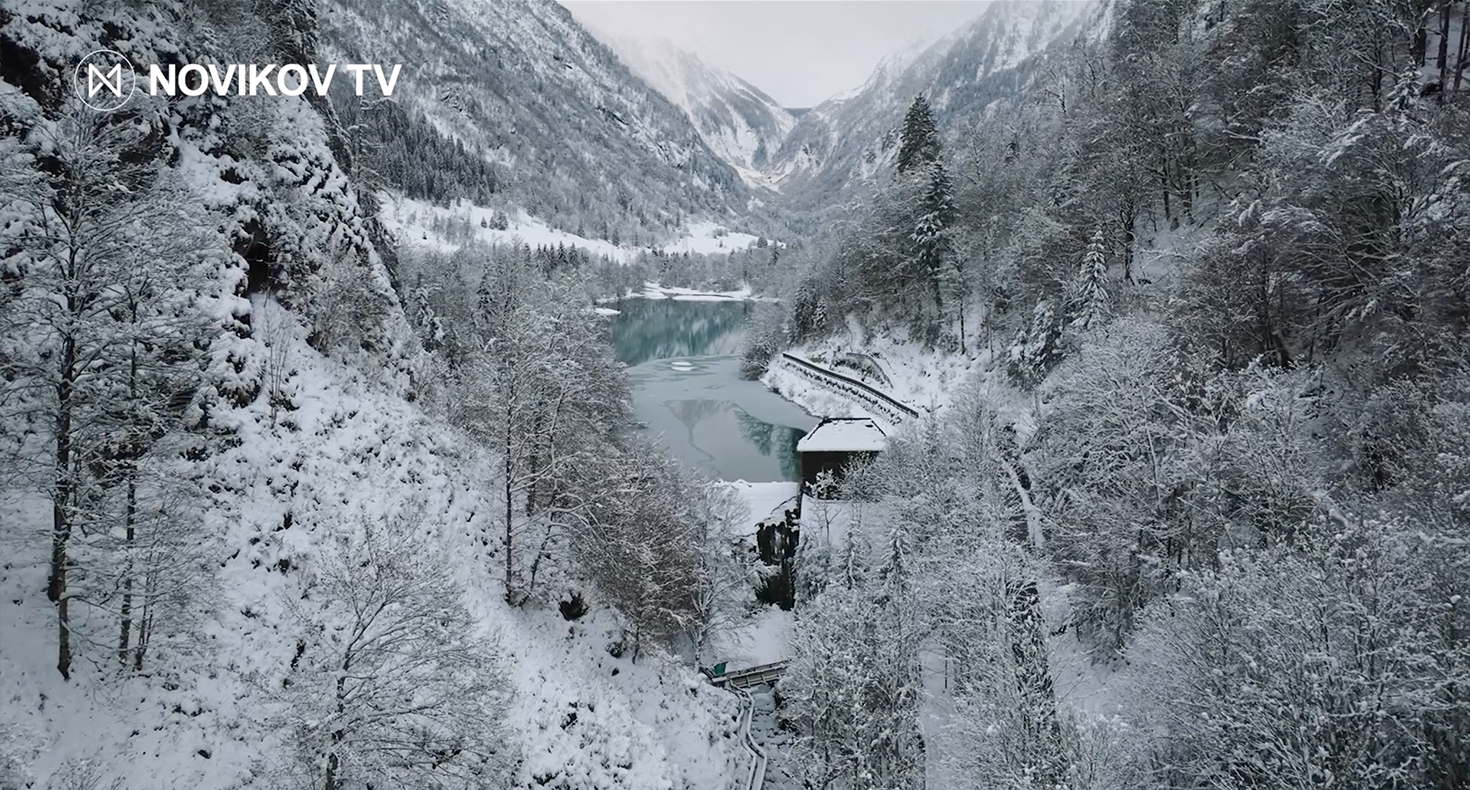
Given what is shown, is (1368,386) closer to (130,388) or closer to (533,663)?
(533,663)

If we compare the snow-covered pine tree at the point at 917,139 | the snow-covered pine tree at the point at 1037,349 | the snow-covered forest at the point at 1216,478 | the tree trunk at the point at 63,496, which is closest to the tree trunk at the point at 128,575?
the tree trunk at the point at 63,496

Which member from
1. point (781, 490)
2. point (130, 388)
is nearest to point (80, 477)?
point (130, 388)

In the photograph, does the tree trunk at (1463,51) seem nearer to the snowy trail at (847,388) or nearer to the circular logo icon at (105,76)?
the snowy trail at (847,388)

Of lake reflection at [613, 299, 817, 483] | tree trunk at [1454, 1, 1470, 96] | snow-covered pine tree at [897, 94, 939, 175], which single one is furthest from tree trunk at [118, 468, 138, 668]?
snow-covered pine tree at [897, 94, 939, 175]

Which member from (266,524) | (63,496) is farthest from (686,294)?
(63,496)

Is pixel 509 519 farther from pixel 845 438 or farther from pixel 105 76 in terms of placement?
pixel 845 438

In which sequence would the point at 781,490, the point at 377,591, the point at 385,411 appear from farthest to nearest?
the point at 781,490 → the point at 385,411 → the point at 377,591
